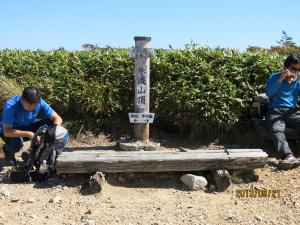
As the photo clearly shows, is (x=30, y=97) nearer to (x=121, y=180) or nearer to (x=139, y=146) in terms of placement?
(x=121, y=180)

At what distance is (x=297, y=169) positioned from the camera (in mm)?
6156

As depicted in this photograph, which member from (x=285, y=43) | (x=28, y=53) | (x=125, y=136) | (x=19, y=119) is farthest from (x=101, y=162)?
(x=285, y=43)

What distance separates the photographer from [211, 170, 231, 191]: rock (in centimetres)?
559

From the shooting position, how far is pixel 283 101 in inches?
264

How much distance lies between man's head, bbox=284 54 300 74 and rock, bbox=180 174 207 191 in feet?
6.69

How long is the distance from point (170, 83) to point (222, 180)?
84.0 inches

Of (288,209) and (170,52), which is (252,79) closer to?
(170,52)

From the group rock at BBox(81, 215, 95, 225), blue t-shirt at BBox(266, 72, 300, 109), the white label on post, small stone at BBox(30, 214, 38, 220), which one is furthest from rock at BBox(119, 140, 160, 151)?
small stone at BBox(30, 214, 38, 220)

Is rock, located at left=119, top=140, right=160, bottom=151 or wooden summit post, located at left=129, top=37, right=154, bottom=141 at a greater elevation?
wooden summit post, located at left=129, top=37, right=154, bottom=141

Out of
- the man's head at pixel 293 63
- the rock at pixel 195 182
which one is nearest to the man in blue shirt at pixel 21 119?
the rock at pixel 195 182

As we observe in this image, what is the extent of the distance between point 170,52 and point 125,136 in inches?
58.8

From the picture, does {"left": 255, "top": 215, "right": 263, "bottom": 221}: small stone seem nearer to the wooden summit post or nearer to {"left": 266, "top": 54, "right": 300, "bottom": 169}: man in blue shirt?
{"left": 266, "top": 54, "right": 300, "bottom": 169}: man in blue shirt
